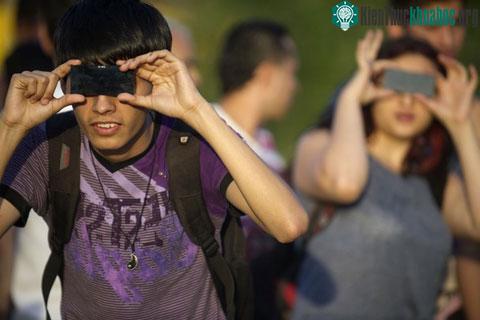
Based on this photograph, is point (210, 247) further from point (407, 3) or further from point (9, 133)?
point (407, 3)

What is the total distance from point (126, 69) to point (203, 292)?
2.59 feet

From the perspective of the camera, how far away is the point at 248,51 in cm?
562

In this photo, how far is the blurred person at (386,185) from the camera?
4.43 meters

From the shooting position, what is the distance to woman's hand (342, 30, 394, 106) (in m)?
4.60

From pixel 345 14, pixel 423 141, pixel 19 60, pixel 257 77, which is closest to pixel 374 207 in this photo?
pixel 423 141

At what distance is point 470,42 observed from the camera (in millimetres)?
11398

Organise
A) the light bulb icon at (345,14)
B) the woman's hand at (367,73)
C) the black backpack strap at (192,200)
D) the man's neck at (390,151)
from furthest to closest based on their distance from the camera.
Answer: the light bulb icon at (345,14) → the man's neck at (390,151) → the woman's hand at (367,73) → the black backpack strap at (192,200)

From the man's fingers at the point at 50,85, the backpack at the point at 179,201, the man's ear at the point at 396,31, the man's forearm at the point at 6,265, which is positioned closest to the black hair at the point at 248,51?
the man's ear at the point at 396,31

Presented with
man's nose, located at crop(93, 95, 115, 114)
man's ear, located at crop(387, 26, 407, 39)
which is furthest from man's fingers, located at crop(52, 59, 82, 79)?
man's ear, located at crop(387, 26, 407, 39)

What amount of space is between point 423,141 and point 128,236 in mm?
2329

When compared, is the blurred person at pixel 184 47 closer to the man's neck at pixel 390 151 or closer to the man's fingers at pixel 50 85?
the man's neck at pixel 390 151

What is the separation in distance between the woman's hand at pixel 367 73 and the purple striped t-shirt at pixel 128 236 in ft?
5.67

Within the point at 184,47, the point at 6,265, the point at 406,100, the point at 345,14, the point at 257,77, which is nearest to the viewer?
the point at 6,265

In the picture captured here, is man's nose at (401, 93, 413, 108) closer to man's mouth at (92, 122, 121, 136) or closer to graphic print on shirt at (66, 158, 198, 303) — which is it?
graphic print on shirt at (66, 158, 198, 303)
